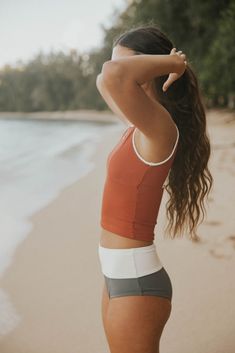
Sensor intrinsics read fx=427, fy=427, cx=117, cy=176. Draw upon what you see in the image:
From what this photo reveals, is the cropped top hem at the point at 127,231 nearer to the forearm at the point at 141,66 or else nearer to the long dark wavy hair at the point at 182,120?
the long dark wavy hair at the point at 182,120

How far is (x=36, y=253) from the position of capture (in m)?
4.32

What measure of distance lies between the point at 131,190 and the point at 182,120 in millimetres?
Answer: 350

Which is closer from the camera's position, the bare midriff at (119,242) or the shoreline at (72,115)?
the bare midriff at (119,242)

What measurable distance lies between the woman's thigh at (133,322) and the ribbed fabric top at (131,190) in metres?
0.20

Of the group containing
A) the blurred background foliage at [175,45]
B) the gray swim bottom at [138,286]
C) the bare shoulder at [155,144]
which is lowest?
the blurred background foliage at [175,45]

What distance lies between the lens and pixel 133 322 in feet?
4.33

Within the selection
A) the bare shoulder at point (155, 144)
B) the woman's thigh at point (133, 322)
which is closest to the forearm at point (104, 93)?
the bare shoulder at point (155, 144)

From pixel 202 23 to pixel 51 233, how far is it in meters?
20.4

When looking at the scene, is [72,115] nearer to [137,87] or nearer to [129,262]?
[129,262]

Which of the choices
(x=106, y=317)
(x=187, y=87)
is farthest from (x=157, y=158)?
(x=106, y=317)

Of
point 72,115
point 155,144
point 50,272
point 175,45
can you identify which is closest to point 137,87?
point 155,144

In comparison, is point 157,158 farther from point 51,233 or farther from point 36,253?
point 51,233

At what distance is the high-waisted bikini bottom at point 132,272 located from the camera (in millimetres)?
1341

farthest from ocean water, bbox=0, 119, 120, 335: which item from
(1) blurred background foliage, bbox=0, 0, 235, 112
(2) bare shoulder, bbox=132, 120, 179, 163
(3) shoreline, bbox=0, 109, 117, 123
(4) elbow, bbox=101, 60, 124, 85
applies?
(3) shoreline, bbox=0, 109, 117, 123
